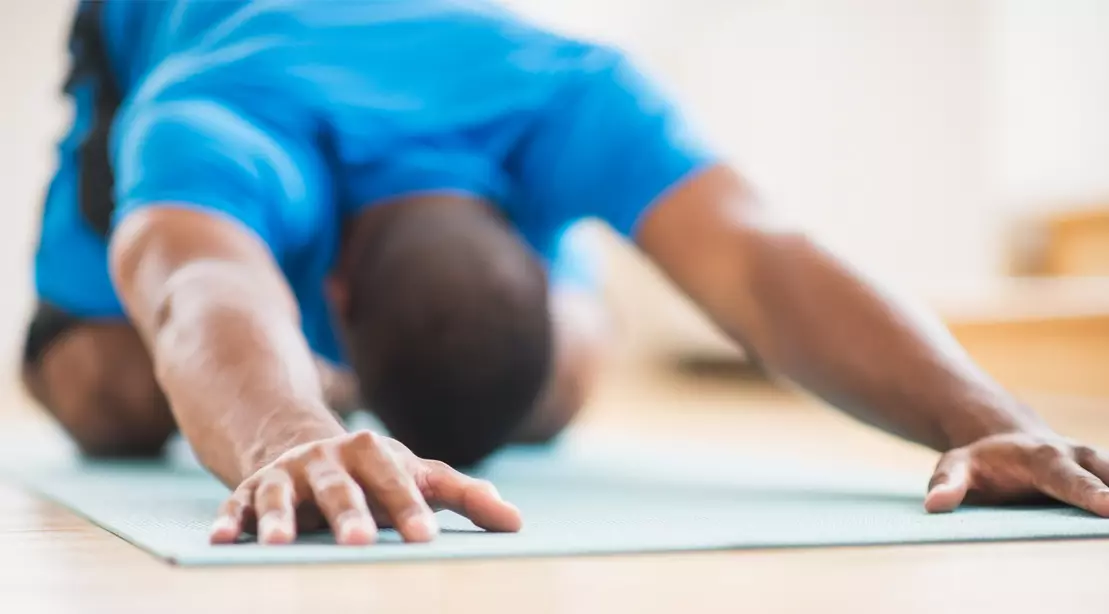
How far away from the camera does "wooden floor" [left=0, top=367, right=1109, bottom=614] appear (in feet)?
1.77

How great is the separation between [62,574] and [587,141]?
75 cm

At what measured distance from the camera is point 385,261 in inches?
43.6

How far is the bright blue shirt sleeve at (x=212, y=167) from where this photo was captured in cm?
102

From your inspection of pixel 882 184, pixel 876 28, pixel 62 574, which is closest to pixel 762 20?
pixel 876 28

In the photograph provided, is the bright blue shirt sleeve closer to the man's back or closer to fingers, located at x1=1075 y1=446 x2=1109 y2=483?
the man's back

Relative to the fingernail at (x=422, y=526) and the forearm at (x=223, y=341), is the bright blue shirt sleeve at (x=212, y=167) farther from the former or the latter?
the fingernail at (x=422, y=526)

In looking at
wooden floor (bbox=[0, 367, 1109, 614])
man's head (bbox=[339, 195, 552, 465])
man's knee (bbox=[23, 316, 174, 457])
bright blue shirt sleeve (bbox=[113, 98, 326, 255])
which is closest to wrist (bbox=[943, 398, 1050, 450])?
wooden floor (bbox=[0, 367, 1109, 614])

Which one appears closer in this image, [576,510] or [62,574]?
[62,574]

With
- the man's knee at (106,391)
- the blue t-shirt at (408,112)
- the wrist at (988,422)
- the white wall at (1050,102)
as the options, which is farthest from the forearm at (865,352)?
the white wall at (1050,102)

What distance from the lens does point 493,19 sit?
4.42ft

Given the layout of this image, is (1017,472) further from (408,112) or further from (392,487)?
(408,112)

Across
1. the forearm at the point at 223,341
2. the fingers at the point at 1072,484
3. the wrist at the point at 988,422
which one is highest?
the wrist at the point at 988,422

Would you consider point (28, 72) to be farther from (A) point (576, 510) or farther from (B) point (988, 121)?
(A) point (576, 510)

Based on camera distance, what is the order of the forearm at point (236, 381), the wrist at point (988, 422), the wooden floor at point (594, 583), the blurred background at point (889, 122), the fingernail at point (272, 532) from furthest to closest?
the blurred background at point (889, 122) → the wrist at point (988, 422) → the forearm at point (236, 381) → the fingernail at point (272, 532) → the wooden floor at point (594, 583)
